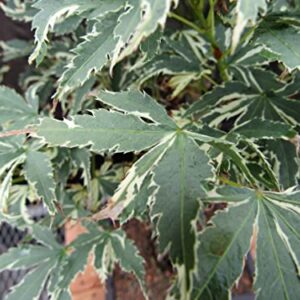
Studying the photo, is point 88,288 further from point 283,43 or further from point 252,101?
point 283,43

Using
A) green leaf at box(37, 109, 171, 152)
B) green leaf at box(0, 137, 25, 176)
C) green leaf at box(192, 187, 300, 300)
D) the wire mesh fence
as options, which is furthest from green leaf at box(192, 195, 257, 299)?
the wire mesh fence

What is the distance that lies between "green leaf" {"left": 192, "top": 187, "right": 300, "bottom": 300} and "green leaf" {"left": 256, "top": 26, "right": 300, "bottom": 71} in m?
0.13

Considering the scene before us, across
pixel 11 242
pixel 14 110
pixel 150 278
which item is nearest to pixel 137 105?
pixel 14 110

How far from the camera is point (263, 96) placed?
60 cm

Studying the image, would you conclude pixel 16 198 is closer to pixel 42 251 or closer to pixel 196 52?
pixel 42 251

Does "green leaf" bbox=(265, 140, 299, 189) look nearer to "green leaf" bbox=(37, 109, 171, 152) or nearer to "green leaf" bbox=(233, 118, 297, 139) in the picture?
"green leaf" bbox=(233, 118, 297, 139)

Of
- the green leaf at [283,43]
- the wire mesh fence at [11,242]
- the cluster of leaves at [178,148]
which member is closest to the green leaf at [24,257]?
the cluster of leaves at [178,148]

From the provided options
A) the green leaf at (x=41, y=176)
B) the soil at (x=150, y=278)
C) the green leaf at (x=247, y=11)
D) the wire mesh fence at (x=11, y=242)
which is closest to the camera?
the green leaf at (x=247, y=11)

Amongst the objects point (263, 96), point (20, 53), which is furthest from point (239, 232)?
point (20, 53)

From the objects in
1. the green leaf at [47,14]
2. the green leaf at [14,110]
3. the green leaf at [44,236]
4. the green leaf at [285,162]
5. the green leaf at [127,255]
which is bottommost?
the green leaf at [44,236]

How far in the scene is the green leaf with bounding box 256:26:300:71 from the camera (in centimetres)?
41

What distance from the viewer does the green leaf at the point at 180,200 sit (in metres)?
0.34

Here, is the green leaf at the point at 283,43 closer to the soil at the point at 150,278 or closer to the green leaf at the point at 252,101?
the green leaf at the point at 252,101

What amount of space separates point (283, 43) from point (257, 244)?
8.0 inches
